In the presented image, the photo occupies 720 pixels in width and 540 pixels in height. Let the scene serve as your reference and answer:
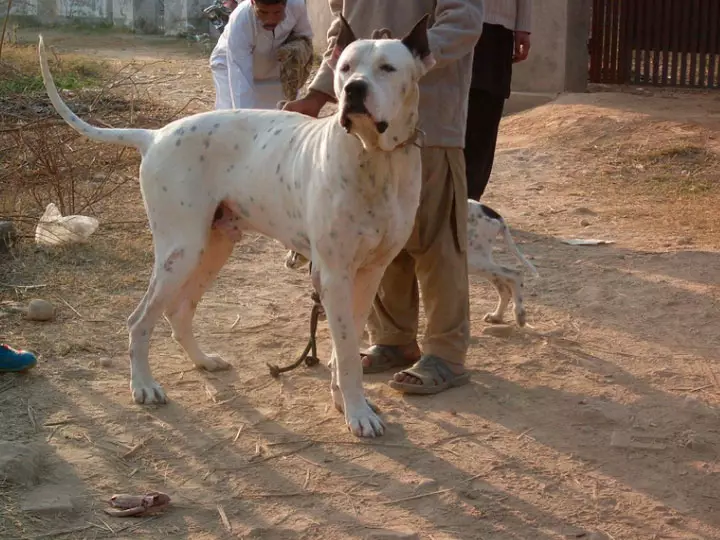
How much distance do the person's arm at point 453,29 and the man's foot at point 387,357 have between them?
4.62ft

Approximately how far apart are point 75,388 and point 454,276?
68.5 inches

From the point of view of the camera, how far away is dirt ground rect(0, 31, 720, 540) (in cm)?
382

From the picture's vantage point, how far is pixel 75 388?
500 cm

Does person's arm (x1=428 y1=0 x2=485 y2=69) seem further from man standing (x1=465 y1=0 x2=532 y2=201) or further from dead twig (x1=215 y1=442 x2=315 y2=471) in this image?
man standing (x1=465 y1=0 x2=532 y2=201)

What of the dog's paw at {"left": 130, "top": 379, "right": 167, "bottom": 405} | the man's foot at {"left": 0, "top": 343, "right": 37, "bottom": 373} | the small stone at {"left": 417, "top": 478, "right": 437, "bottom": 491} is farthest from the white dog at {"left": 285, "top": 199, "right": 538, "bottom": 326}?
the small stone at {"left": 417, "top": 478, "right": 437, "bottom": 491}

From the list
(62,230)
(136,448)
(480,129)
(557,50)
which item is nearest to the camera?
(136,448)

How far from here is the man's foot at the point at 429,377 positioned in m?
4.89

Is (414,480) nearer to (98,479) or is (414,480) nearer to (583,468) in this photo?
(583,468)

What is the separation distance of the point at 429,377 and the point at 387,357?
0.42 meters

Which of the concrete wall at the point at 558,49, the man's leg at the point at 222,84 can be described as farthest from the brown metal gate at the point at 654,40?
the man's leg at the point at 222,84

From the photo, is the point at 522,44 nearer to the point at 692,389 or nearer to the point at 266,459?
the point at 692,389

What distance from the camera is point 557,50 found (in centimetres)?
1223

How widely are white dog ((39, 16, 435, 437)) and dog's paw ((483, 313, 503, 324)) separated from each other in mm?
1488

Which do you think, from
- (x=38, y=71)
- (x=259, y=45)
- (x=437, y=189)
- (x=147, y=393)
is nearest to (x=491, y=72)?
(x=259, y=45)
